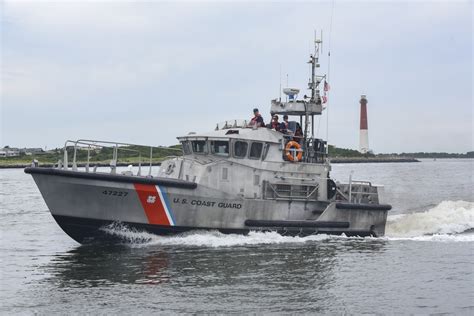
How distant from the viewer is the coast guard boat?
53.2 feet

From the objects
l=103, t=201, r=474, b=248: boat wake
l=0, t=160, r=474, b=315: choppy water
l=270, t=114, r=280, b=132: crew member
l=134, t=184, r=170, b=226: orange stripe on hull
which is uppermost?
l=270, t=114, r=280, b=132: crew member

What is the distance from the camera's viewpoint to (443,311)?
38.1 feet

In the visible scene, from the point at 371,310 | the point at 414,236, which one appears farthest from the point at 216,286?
the point at 414,236

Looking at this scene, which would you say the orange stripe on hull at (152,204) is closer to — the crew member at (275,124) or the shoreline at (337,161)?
the crew member at (275,124)

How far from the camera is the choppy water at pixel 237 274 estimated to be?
1173 centimetres

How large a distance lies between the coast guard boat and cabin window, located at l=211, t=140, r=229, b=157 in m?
0.03

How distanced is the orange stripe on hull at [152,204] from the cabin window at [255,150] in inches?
→ 124

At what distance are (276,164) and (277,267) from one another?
4373mm

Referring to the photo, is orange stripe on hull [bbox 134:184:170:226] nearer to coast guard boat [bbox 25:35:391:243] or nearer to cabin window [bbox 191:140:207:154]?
coast guard boat [bbox 25:35:391:243]

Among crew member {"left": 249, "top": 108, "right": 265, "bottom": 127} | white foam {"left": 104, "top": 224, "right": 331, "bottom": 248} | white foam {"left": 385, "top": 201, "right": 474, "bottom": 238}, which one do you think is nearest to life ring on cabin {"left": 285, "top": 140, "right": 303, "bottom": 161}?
crew member {"left": 249, "top": 108, "right": 265, "bottom": 127}

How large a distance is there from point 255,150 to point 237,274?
5005mm

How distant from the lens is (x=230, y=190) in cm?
1773

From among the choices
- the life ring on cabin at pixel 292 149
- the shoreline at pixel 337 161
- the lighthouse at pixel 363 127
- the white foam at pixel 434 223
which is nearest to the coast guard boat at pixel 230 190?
the life ring on cabin at pixel 292 149

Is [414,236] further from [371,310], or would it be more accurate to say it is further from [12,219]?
[12,219]
